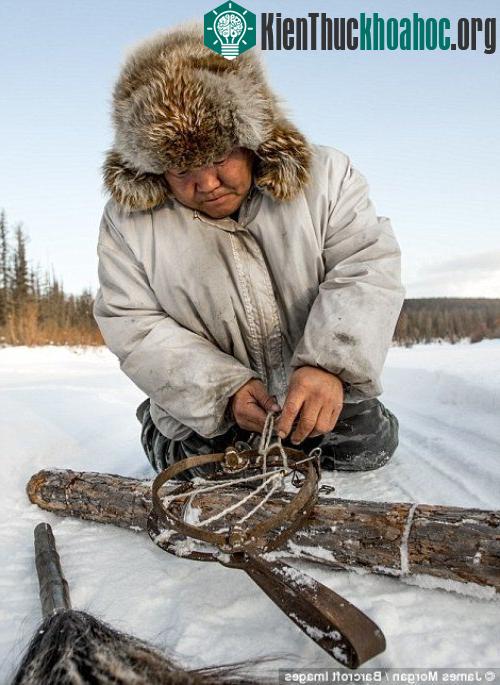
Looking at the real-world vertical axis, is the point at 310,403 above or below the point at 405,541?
above

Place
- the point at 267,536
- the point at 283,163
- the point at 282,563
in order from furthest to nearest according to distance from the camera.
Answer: the point at 283,163
the point at 267,536
the point at 282,563

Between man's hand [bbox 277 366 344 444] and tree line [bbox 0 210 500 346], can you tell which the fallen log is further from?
tree line [bbox 0 210 500 346]

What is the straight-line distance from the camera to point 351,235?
2.56 meters

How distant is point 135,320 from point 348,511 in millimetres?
1417

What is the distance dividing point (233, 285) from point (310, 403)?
0.82 m

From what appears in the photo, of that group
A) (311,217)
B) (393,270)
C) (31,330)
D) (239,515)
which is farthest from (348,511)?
(31,330)

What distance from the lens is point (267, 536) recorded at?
1.70m

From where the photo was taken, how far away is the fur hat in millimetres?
2180

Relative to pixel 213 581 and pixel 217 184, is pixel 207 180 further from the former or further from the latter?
pixel 213 581

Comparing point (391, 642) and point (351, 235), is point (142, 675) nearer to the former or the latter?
point (391, 642)

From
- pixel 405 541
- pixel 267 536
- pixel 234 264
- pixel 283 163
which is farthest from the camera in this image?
pixel 234 264

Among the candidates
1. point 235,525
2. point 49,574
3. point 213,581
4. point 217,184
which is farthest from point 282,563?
point 217,184

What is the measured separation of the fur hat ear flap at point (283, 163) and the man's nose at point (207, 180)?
205 millimetres

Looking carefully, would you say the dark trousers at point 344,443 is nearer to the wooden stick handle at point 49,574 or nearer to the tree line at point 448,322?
the wooden stick handle at point 49,574
